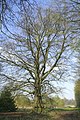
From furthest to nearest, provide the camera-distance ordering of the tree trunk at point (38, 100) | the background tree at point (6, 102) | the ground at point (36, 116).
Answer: the background tree at point (6, 102) < the tree trunk at point (38, 100) < the ground at point (36, 116)

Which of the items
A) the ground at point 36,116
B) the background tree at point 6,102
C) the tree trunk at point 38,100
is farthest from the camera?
the background tree at point 6,102

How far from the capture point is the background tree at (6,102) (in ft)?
75.1

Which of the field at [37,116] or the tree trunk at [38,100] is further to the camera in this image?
the tree trunk at [38,100]

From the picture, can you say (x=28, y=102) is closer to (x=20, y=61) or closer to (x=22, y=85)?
(x=22, y=85)

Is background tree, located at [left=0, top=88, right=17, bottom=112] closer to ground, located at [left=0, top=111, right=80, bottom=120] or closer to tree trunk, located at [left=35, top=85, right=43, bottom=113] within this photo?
tree trunk, located at [left=35, top=85, right=43, bottom=113]

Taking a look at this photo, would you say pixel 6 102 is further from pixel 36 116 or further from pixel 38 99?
pixel 36 116

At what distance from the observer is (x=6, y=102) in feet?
→ 78.7

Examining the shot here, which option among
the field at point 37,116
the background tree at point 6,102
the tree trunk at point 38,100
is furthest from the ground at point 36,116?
the background tree at point 6,102

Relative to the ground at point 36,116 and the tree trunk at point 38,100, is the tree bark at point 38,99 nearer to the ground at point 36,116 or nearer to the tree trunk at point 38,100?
the tree trunk at point 38,100

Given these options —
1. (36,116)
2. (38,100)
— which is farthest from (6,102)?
(36,116)

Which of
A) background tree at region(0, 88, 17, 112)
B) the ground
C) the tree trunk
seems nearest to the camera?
the ground

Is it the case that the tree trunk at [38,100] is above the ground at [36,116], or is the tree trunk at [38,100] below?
above

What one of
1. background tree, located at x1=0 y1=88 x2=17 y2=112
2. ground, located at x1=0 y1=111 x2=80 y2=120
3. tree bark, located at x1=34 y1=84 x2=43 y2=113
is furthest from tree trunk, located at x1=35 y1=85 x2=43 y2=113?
background tree, located at x1=0 y1=88 x2=17 y2=112

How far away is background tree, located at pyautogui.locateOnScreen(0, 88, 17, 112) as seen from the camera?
75.1ft
